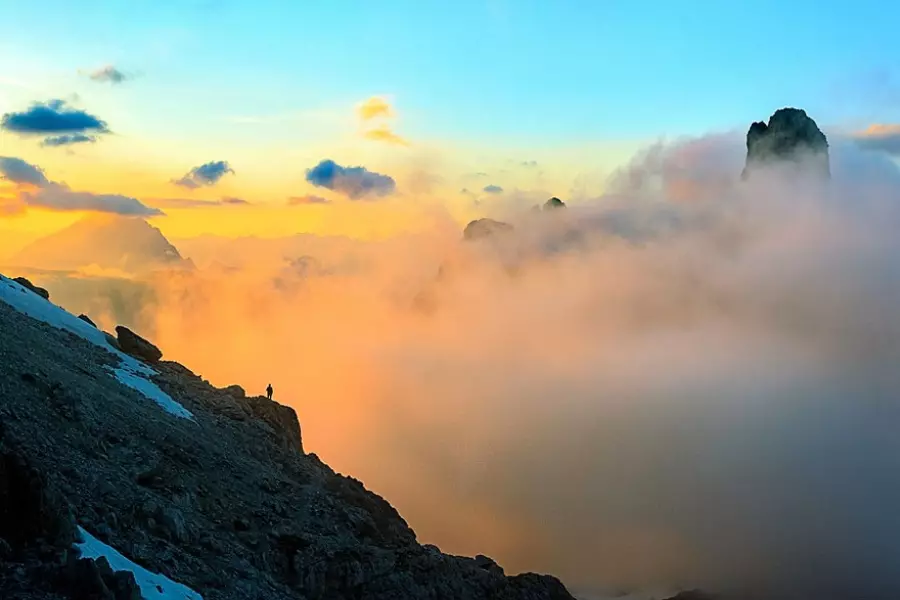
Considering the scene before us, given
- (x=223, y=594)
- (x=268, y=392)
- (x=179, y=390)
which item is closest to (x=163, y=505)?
(x=223, y=594)

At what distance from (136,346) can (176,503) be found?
99.9 feet

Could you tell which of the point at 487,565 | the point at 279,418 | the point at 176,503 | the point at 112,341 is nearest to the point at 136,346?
the point at 112,341

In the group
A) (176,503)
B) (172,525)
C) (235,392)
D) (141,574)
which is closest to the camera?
(141,574)

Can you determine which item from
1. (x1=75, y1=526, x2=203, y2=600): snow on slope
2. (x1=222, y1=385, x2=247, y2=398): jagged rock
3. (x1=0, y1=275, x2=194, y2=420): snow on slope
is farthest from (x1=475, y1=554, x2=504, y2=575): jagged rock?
(x1=75, y1=526, x2=203, y2=600): snow on slope

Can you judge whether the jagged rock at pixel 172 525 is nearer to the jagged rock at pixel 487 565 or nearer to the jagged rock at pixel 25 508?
the jagged rock at pixel 25 508

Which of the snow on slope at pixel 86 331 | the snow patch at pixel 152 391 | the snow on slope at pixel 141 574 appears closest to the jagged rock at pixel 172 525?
the snow on slope at pixel 141 574

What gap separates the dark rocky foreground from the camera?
109ft

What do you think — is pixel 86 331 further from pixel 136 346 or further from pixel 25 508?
pixel 25 508

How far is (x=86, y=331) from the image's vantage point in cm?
7294

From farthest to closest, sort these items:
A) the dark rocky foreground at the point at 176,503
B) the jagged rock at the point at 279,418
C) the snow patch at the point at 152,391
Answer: the jagged rock at the point at 279,418, the snow patch at the point at 152,391, the dark rocky foreground at the point at 176,503

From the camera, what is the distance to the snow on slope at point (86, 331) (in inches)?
2507

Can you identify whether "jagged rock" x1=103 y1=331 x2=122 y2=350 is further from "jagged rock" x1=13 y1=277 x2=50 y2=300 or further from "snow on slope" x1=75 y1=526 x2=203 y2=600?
"snow on slope" x1=75 y1=526 x2=203 y2=600

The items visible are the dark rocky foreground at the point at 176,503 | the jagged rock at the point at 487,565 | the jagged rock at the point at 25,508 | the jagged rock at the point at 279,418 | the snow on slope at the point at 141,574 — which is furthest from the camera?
the jagged rock at the point at 279,418

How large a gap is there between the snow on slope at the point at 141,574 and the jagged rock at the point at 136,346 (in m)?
38.5
